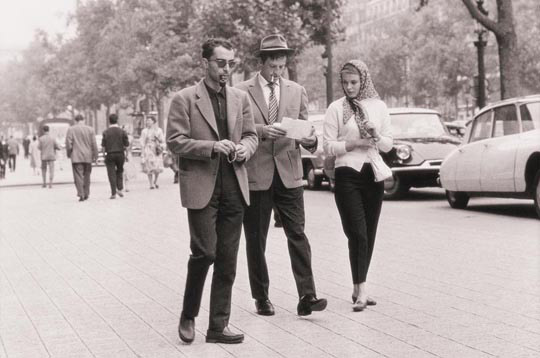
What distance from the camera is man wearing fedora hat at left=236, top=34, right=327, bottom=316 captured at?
269 inches

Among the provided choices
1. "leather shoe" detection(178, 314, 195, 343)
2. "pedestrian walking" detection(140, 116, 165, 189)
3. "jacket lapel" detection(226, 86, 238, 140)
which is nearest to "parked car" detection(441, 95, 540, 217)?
"jacket lapel" detection(226, 86, 238, 140)

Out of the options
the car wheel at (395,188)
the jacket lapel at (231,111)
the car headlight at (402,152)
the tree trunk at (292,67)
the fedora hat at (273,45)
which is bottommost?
the car wheel at (395,188)

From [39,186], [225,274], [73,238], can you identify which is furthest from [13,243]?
[39,186]

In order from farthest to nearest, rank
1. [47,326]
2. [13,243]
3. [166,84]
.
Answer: [166,84] → [13,243] → [47,326]

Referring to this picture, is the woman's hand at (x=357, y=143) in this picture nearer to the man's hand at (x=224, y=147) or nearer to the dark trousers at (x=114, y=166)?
the man's hand at (x=224, y=147)

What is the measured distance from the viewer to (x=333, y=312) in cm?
700

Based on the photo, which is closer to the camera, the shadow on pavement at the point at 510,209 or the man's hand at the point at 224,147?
the man's hand at the point at 224,147

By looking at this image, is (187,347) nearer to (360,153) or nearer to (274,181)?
(274,181)

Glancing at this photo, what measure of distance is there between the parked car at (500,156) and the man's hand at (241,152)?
799 centimetres

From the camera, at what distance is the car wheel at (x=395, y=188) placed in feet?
59.7

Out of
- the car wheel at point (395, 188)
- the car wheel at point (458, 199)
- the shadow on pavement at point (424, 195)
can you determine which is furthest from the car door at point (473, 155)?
the shadow on pavement at point (424, 195)

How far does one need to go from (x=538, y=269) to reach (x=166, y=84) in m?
38.0

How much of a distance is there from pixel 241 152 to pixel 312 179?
16685 millimetres

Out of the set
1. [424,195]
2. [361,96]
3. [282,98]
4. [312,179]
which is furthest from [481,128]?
[282,98]
